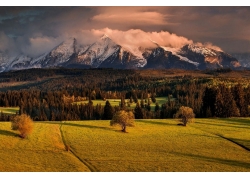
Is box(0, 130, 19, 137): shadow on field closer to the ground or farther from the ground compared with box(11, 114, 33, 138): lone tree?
closer to the ground

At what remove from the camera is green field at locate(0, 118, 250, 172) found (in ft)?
124

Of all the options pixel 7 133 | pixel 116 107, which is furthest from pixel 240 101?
pixel 7 133

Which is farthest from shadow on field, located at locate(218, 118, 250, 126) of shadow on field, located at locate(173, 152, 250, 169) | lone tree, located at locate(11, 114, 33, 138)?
lone tree, located at locate(11, 114, 33, 138)

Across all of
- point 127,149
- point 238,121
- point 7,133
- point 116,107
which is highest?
point 116,107

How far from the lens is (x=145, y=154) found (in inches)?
1647

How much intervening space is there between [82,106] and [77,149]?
67460 millimetres

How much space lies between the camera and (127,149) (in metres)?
43.6

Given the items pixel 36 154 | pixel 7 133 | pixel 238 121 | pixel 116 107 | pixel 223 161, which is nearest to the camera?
pixel 223 161

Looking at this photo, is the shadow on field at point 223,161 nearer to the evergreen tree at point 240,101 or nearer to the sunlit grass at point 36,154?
the sunlit grass at point 36,154

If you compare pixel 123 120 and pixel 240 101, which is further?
pixel 240 101

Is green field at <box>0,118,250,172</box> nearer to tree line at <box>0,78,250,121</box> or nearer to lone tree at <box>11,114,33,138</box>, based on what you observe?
lone tree at <box>11,114,33,138</box>

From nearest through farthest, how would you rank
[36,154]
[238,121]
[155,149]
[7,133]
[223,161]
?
[223,161], [36,154], [155,149], [7,133], [238,121]

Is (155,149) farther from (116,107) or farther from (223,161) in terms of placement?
(116,107)

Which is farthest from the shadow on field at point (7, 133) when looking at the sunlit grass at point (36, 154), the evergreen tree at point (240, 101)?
the evergreen tree at point (240, 101)
